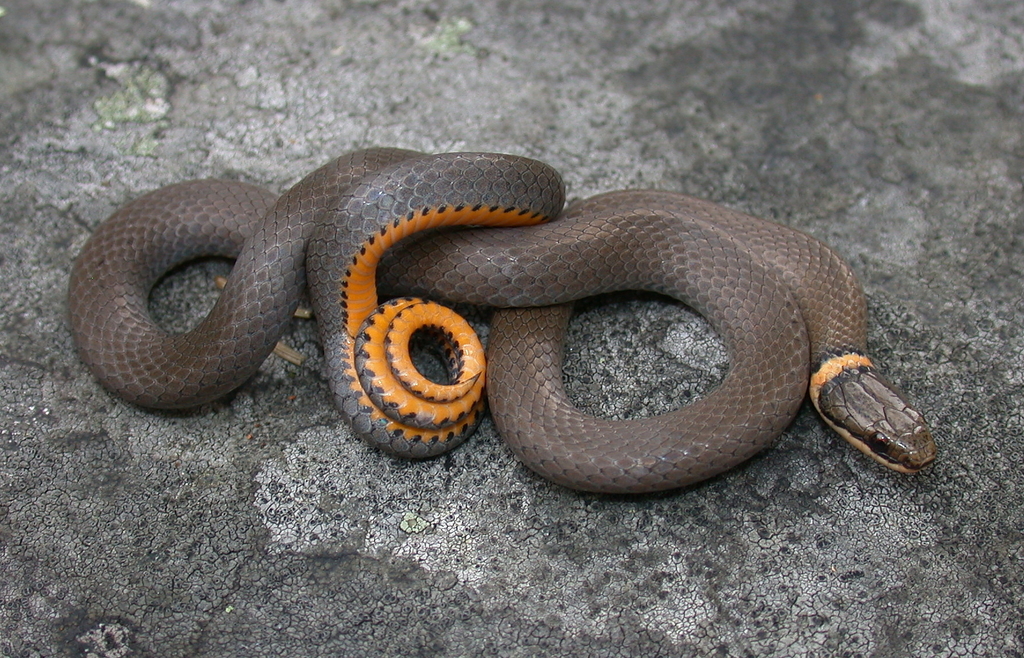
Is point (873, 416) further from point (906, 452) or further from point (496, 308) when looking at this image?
point (496, 308)

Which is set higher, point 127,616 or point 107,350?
point 107,350

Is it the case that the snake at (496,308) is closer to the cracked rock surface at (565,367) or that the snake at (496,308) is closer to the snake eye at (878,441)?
the snake eye at (878,441)

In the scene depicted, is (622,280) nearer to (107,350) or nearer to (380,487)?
(380,487)

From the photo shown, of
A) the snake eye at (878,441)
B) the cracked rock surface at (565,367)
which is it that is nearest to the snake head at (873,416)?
the snake eye at (878,441)

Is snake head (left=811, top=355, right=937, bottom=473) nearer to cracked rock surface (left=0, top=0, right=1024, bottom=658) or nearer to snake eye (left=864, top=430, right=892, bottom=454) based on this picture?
snake eye (left=864, top=430, right=892, bottom=454)

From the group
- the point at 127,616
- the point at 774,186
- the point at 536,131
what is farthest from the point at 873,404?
the point at 127,616

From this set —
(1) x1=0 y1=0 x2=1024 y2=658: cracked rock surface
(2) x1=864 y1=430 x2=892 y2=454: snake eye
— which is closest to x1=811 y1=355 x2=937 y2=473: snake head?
(2) x1=864 y1=430 x2=892 y2=454: snake eye

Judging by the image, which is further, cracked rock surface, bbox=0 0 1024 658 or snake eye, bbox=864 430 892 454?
snake eye, bbox=864 430 892 454
